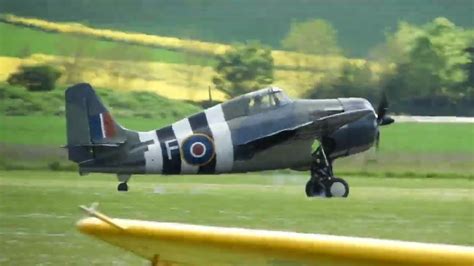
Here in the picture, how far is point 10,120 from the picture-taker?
17.9 feet

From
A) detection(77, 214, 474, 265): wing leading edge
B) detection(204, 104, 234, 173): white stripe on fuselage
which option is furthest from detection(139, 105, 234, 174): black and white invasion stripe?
detection(77, 214, 474, 265): wing leading edge

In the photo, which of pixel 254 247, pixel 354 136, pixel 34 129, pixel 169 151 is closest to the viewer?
pixel 254 247

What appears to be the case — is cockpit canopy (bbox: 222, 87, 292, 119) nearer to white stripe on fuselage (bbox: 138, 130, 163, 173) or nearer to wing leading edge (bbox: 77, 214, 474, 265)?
white stripe on fuselage (bbox: 138, 130, 163, 173)

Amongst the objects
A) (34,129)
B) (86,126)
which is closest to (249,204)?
(86,126)

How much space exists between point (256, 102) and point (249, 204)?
1.70 feet

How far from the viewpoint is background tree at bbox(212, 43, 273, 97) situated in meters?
5.62

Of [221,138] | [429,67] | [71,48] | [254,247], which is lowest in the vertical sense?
[254,247]

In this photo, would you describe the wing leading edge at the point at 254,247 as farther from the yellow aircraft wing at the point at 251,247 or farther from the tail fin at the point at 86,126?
Result: the tail fin at the point at 86,126

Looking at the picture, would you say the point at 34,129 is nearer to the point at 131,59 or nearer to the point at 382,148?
the point at 131,59

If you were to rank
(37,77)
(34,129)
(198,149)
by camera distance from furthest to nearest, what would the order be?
(198,149)
(37,77)
(34,129)

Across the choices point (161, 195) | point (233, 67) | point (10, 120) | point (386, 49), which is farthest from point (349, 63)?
point (10, 120)

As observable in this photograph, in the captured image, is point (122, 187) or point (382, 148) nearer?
point (122, 187)

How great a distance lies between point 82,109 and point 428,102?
5.19 ft

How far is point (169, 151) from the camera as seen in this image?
5609 millimetres
